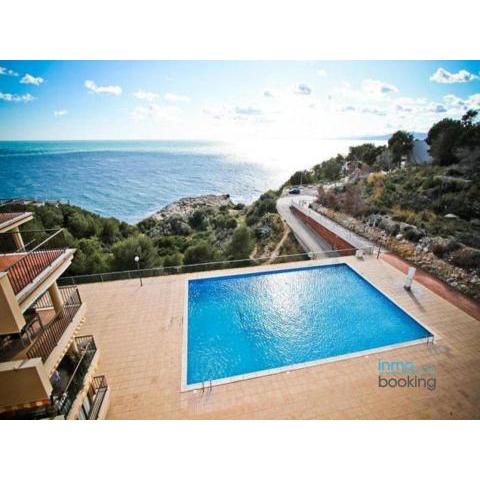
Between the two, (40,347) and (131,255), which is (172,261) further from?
(40,347)

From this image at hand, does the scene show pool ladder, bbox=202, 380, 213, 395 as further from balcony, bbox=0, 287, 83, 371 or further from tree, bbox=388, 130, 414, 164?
tree, bbox=388, 130, 414, 164

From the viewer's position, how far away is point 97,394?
191 inches

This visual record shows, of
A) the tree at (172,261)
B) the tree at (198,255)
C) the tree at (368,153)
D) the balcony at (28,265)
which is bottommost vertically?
the tree at (172,261)

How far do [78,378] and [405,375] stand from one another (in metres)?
6.51

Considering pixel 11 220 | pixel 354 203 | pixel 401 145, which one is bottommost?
pixel 354 203

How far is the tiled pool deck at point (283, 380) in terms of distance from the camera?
4.84 m

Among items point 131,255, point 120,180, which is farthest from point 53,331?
point 120,180

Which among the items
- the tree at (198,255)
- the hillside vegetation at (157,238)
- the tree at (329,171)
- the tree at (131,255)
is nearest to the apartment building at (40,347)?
the tree at (131,255)

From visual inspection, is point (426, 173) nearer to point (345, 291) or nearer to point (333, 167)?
point (345, 291)

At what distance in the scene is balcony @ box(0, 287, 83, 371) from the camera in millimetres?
3707

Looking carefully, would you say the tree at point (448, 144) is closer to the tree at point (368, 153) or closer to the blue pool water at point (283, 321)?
the tree at point (368, 153)

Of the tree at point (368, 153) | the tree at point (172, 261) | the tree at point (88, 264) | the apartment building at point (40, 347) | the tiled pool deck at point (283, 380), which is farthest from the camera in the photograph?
the tree at point (368, 153)

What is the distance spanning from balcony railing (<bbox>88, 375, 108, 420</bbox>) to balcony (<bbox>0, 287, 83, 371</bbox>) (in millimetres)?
1351

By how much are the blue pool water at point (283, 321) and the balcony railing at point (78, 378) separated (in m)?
2.13
